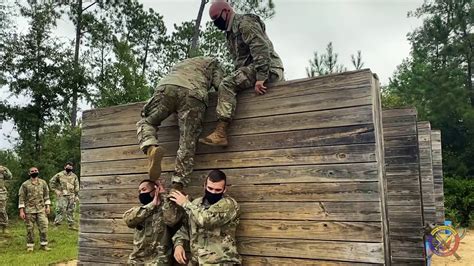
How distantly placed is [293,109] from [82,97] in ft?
56.3

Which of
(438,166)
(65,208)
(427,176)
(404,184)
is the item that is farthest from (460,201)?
(65,208)

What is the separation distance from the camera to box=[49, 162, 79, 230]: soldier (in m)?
12.9

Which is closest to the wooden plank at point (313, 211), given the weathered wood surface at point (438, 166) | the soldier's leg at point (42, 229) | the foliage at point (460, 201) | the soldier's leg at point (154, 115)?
the soldier's leg at point (154, 115)

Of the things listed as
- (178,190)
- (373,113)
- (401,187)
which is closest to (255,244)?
(178,190)

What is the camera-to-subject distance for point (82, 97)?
63.8 ft

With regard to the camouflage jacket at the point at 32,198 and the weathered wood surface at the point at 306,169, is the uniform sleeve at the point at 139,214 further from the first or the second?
the camouflage jacket at the point at 32,198

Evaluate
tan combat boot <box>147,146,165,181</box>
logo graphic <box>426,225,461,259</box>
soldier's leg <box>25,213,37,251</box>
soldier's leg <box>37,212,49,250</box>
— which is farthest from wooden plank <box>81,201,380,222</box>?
soldier's leg <box>25,213,37,251</box>

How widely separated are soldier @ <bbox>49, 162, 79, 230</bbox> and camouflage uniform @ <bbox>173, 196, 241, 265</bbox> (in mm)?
10012

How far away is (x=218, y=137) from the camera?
412 cm

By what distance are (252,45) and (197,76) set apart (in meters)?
0.63

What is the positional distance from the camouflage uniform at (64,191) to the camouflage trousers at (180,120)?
31.6 feet

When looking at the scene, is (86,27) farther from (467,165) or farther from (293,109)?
(293,109)

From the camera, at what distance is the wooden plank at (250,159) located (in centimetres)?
356

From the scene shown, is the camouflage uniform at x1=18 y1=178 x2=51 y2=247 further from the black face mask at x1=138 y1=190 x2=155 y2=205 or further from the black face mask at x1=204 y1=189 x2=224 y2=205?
the black face mask at x1=204 y1=189 x2=224 y2=205
